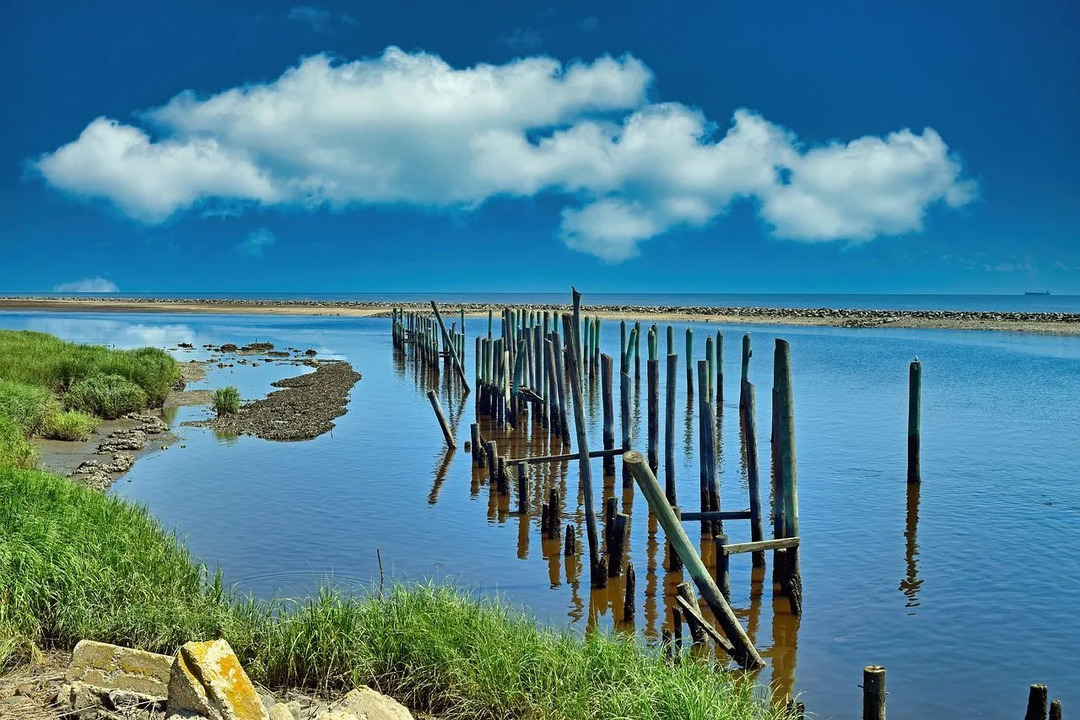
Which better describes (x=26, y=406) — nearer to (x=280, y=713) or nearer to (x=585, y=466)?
(x=585, y=466)

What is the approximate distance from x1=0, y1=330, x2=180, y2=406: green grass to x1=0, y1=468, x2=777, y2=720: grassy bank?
51.1 ft

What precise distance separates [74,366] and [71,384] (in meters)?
0.93

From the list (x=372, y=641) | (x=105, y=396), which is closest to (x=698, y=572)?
(x=372, y=641)

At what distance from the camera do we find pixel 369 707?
6004 millimetres

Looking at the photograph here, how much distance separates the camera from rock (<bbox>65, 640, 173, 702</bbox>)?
623cm

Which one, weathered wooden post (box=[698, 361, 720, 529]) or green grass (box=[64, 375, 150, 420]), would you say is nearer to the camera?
weathered wooden post (box=[698, 361, 720, 529])

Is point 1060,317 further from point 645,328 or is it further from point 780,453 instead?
point 780,453

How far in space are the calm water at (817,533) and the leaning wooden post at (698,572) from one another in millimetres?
343

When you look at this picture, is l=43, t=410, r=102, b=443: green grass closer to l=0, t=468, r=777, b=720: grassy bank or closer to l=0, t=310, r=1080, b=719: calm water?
l=0, t=310, r=1080, b=719: calm water

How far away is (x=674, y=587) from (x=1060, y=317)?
256 ft

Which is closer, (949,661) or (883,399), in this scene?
(949,661)

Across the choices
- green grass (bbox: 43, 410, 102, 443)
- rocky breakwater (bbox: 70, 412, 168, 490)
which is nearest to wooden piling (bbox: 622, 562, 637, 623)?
rocky breakwater (bbox: 70, 412, 168, 490)

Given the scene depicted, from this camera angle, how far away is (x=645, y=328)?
7056cm

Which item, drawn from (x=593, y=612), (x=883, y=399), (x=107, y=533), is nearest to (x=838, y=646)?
(x=593, y=612)
